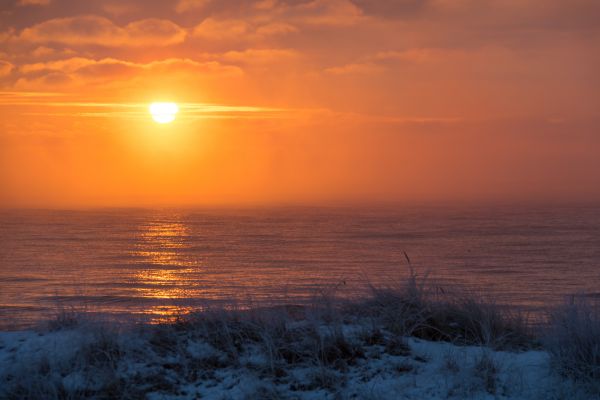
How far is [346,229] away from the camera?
6956 centimetres

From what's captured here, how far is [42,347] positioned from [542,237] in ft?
185

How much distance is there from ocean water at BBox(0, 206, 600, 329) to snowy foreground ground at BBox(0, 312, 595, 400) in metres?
1.08

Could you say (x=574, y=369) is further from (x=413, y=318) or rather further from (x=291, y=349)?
(x=291, y=349)

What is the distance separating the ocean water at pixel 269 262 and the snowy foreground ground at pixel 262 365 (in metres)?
1.08

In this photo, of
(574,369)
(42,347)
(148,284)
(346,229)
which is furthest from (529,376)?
(346,229)

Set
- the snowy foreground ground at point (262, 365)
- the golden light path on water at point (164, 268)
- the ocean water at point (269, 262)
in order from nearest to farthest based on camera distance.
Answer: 1. the snowy foreground ground at point (262, 365)
2. the ocean water at point (269, 262)
3. the golden light path on water at point (164, 268)

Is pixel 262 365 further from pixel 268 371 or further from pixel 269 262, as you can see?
pixel 269 262

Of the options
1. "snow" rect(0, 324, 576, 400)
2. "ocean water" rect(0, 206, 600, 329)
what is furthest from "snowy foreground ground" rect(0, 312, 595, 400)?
"ocean water" rect(0, 206, 600, 329)

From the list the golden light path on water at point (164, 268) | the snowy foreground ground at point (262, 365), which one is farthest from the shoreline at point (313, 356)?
the golden light path on water at point (164, 268)

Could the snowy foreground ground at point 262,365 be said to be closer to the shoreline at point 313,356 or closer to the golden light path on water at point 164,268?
the shoreline at point 313,356

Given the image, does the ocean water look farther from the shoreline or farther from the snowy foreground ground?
the snowy foreground ground

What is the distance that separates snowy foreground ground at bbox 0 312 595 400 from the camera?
17.2 feet

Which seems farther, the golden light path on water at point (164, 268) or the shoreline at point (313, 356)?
the golden light path on water at point (164, 268)

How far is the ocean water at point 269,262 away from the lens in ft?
71.8
